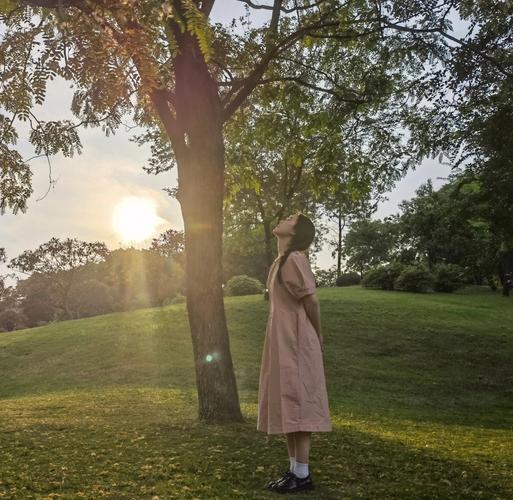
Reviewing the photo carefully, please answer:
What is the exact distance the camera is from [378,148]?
49.9 ft

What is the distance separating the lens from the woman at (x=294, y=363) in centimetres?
545

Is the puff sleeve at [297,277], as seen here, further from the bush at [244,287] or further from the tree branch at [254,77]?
the bush at [244,287]

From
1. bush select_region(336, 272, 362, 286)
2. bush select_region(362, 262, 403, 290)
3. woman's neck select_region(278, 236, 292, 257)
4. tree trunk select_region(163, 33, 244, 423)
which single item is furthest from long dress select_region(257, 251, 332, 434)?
bush select_region(336, 272, 362, 286)

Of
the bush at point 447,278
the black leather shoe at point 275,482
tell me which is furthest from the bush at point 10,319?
the black leather shoe at point 275,482

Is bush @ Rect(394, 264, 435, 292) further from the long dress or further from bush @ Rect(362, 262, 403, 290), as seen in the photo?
the long dress

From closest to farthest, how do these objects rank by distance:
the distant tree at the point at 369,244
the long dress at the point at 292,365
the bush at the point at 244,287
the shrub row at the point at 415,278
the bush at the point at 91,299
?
1. the long dress at the point at 292,365
2. the shrub row at the point at 415,278
3. the bush at the point at 244,287
4. the bush at the point at 91,299
5. the distant tree at the point at 369,244

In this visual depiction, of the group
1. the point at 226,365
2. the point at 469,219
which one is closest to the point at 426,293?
the point at 469,219

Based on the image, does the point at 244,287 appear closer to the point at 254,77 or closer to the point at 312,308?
the point at 254,77

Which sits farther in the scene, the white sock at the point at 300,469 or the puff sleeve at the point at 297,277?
the white sock at the point at 300,469

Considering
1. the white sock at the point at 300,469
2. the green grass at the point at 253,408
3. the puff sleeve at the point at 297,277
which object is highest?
the puff sleeve at the point at 297,277

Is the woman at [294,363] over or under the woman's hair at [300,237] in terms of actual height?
under

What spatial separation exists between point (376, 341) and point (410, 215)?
2967 cm

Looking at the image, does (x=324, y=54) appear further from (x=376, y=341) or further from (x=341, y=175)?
(x=376, y=341)

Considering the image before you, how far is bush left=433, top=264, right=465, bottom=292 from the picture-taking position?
4322cm
